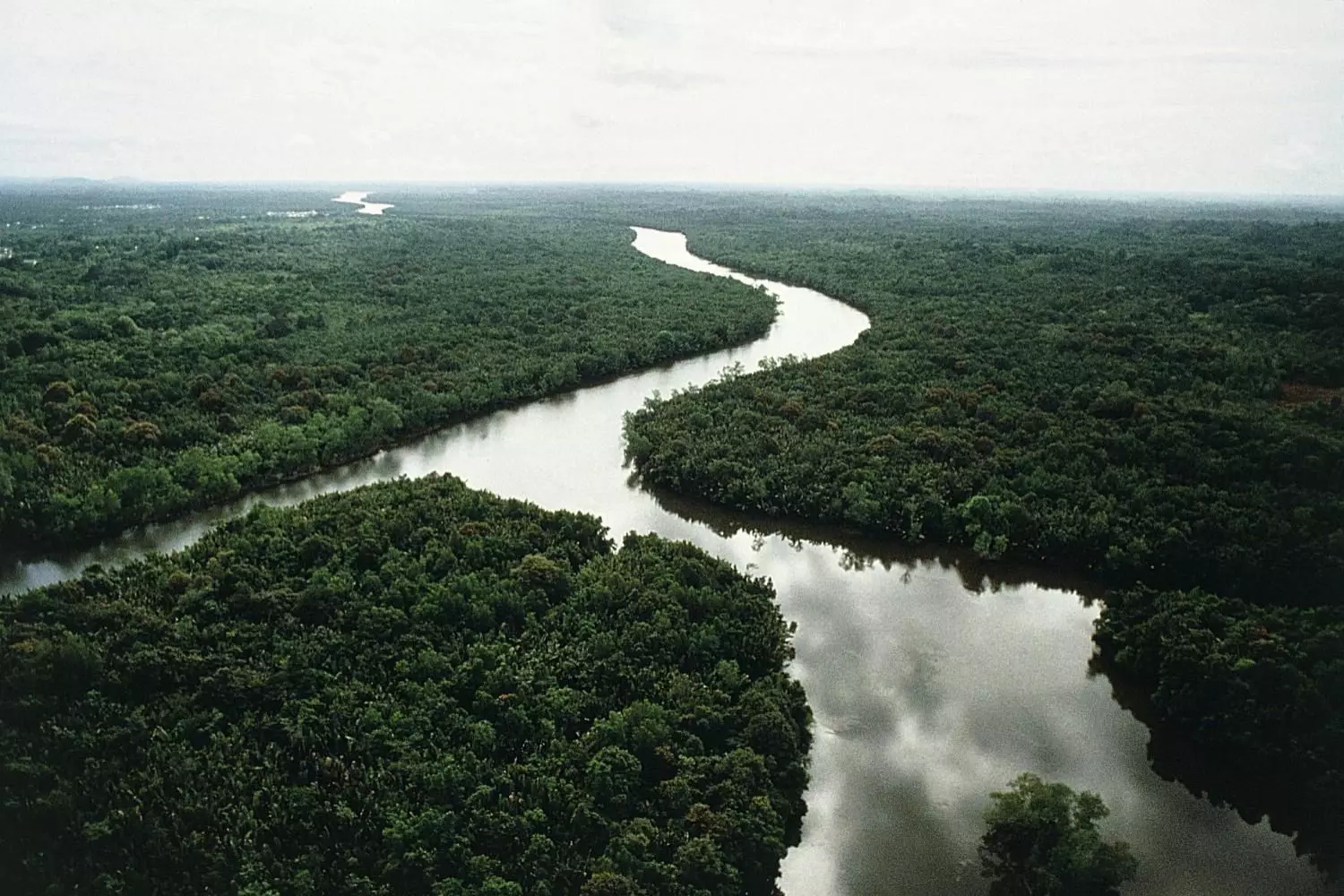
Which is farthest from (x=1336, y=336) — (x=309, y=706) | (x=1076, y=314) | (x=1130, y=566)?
(x=309, y=706)

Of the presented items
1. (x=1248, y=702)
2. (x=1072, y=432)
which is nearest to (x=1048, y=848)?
(x=1248, y=702)

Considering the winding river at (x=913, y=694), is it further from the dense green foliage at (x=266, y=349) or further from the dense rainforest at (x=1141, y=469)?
the dense green foliage at (x=266, y=349)

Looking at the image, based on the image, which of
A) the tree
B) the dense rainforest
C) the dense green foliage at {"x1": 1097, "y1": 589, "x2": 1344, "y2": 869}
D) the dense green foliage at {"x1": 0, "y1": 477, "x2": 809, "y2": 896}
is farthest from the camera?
the dense rainforest

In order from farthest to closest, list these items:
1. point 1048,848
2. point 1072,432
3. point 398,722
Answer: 1. point 1072,432
2. point 398,722
3. point 1048,848

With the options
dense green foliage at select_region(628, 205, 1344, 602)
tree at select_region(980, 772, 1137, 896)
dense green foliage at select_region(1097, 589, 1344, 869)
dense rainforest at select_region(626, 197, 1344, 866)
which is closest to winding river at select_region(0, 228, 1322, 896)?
tree at select_region(980, 772, 1137, 896)

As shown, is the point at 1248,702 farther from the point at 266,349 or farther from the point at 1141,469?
the point at 266,349

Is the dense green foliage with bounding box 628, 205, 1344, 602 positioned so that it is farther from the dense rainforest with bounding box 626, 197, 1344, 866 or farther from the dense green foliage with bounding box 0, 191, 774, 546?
the dense green foliage with bounding box 0, 191, 774, 546

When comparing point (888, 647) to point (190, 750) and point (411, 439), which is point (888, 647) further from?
point (411, 439)
